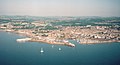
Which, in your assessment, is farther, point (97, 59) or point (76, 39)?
point (76, 39)

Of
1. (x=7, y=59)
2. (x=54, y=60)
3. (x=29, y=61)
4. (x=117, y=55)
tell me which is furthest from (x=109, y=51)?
(x=7, y=59)

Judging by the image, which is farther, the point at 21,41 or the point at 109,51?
the point at 21,41

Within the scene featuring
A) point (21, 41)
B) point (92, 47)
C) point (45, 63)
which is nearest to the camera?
point (45, 63)

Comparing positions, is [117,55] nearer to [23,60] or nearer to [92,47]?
[92,47]

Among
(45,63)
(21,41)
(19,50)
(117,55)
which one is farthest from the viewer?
(21,41)

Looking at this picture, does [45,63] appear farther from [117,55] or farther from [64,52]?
[117,55]

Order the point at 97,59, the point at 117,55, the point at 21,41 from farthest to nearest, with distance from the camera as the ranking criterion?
1. the point at 21,41
2. the point at 117,55
3. the point at 97,59

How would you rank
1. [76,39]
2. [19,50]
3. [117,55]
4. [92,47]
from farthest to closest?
[76,39], [92,47], [19,50], [117,55]

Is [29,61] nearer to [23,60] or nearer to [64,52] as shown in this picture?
[23,60]

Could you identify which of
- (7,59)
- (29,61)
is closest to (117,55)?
(29,61)
